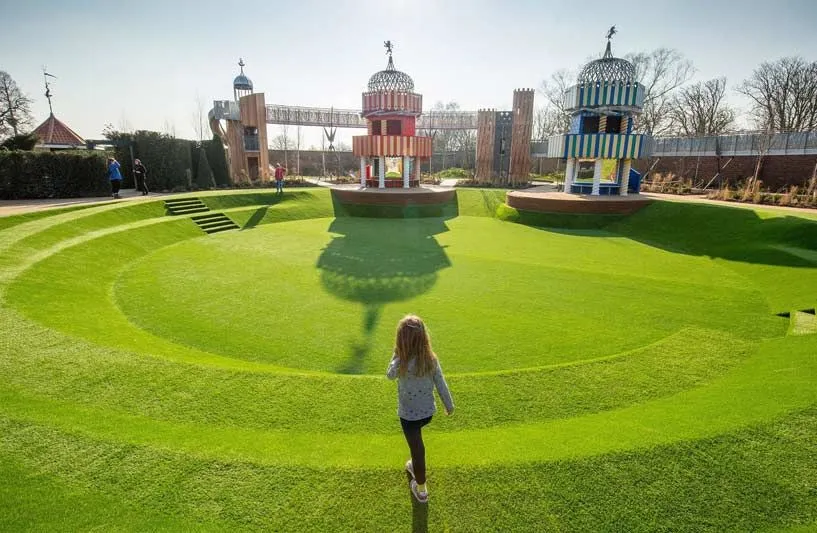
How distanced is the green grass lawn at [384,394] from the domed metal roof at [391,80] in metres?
17.9

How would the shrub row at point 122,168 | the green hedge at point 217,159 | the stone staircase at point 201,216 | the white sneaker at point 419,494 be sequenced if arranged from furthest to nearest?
1. the green hedge at point 217,159
2. the shrub row at point 122,168
3. the stone staircase at point 201,216
4. the white sneaker at point 419,494

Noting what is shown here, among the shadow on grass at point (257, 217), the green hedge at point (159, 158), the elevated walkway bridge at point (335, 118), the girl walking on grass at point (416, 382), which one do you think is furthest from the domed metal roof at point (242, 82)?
the girl walking on grass at point (416, 382)

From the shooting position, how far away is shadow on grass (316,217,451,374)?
8789 millimetres

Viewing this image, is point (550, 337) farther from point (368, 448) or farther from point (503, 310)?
point (368, 448)

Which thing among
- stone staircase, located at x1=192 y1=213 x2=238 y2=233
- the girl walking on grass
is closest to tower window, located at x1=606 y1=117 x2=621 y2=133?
stone staircase, located at x1=192 y1=213 x2=238 y2=233

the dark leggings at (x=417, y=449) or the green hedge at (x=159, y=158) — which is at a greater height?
the green hedge at (x=159, y=158)

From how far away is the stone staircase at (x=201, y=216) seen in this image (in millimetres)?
17906

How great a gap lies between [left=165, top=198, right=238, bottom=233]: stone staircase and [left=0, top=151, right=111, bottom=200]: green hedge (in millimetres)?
4491

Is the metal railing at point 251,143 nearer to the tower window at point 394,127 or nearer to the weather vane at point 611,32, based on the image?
the tower window at point 394,127

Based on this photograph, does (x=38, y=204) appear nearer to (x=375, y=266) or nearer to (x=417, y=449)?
(x=375, y=266)

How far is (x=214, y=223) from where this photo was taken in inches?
720

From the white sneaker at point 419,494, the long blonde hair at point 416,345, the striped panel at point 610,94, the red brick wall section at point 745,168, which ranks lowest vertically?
the white sneaker at point 419,494

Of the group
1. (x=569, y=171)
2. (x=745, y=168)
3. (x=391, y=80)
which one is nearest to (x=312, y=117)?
(x=391, y=80)

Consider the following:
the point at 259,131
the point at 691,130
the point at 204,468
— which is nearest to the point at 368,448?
the point at 204,468
